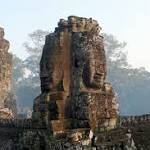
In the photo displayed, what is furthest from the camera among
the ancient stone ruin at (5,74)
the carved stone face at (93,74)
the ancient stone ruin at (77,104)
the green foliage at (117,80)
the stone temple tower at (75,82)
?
the green foliage at (117,80)

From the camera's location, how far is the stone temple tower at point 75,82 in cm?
862

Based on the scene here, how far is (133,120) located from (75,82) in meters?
1.50

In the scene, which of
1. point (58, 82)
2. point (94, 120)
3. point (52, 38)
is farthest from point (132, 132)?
point (52, 38)

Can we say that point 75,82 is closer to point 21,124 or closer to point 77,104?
point 77,104

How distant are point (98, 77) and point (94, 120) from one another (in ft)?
3.30

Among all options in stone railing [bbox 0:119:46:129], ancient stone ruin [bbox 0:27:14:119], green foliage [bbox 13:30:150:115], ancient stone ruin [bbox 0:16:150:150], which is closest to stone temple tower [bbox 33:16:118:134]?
ancient stone ruin [bbox 0:16:150:150]

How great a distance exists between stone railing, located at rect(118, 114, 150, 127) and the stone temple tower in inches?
8.8

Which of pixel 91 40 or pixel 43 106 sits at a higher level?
pixel 91 40

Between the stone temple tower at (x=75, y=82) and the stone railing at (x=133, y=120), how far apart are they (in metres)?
0.22

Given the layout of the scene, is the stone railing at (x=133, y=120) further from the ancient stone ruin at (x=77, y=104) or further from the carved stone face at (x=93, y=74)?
the carved stone face at (x=93, y=74)

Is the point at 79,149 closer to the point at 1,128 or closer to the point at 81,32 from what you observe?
the point at 81,32

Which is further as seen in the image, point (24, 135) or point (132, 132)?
point (24, 135)

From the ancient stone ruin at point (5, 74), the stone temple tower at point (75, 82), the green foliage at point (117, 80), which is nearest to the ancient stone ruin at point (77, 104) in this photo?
the stone temple tower at point (75, 82)

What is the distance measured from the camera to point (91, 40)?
9062 millimetres
